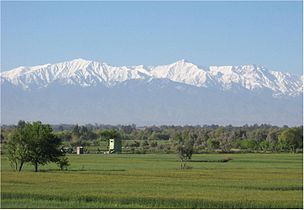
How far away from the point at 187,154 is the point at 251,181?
1755 inches

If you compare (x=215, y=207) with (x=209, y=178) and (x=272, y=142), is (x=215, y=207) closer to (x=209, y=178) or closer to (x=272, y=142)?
(x=209, y=178)

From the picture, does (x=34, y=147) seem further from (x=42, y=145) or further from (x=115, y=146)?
(x=115, y=146)

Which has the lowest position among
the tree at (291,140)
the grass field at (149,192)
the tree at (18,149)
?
the grass field at (149,192)

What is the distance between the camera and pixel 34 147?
8650 cm

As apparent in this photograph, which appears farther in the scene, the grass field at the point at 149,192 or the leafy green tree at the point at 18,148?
the leafy green tree at the point at 18,148

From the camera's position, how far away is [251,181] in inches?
2542

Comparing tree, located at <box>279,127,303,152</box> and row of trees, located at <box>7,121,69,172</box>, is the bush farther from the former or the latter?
tree, located at <box>279,127,303,152</box>

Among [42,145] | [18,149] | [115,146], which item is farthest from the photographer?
[115,146]

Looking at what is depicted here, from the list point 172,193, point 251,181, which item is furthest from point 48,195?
point 251,181

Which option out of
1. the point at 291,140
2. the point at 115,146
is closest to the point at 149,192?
the point at 115,146

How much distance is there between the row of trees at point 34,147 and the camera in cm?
8512

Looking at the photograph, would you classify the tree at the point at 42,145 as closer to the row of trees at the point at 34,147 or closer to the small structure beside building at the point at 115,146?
the row of trees at the point at 34,147

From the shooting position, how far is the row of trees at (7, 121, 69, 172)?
85.1 meters

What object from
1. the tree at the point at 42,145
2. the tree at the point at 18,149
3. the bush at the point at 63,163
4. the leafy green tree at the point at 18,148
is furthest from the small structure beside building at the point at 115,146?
the tree at the point at 18,149
